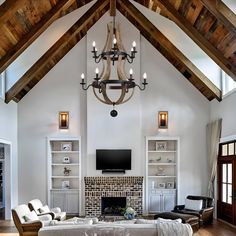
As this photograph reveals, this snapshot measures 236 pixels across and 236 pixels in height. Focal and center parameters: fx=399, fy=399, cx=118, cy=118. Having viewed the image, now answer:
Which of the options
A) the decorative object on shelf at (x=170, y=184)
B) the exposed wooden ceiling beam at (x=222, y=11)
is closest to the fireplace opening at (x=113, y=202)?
the decorative object on shelf at (x=170, y=184)

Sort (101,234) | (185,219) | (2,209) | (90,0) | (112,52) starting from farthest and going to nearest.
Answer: (2,209) < (90,0) < (185,219) < (112,52) < (101,234)

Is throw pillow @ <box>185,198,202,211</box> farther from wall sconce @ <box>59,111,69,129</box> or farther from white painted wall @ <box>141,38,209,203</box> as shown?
wall sconce @ <box>59,111,69,129</box>

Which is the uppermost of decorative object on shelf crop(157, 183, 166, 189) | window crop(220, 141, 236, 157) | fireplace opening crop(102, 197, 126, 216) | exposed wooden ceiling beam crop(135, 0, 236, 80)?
exposed wooden ceiling beam crop(135, 0, 236, 80)

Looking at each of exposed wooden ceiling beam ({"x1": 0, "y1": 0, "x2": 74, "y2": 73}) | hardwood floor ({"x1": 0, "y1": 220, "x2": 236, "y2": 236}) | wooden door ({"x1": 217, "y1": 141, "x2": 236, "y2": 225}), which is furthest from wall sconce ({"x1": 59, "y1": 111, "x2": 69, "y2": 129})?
wooden door ({"x1": 217, "y1": 141, "x2": 236, "y2": 225})

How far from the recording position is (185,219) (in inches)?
363

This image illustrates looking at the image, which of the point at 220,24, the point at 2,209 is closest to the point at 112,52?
the point at 220,24

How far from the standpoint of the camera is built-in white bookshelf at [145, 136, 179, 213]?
Answer: 11992mm

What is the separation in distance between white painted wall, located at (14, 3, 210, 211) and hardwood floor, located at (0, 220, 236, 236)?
1.84 m

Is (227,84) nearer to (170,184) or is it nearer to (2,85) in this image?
(170,184)

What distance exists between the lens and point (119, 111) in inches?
473

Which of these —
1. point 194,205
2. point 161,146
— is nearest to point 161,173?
point 161,146

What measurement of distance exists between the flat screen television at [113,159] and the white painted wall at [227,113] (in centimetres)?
282

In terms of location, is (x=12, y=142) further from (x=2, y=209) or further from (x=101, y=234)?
(x=101, y=234)

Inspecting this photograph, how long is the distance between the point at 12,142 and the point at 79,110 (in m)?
2.21
